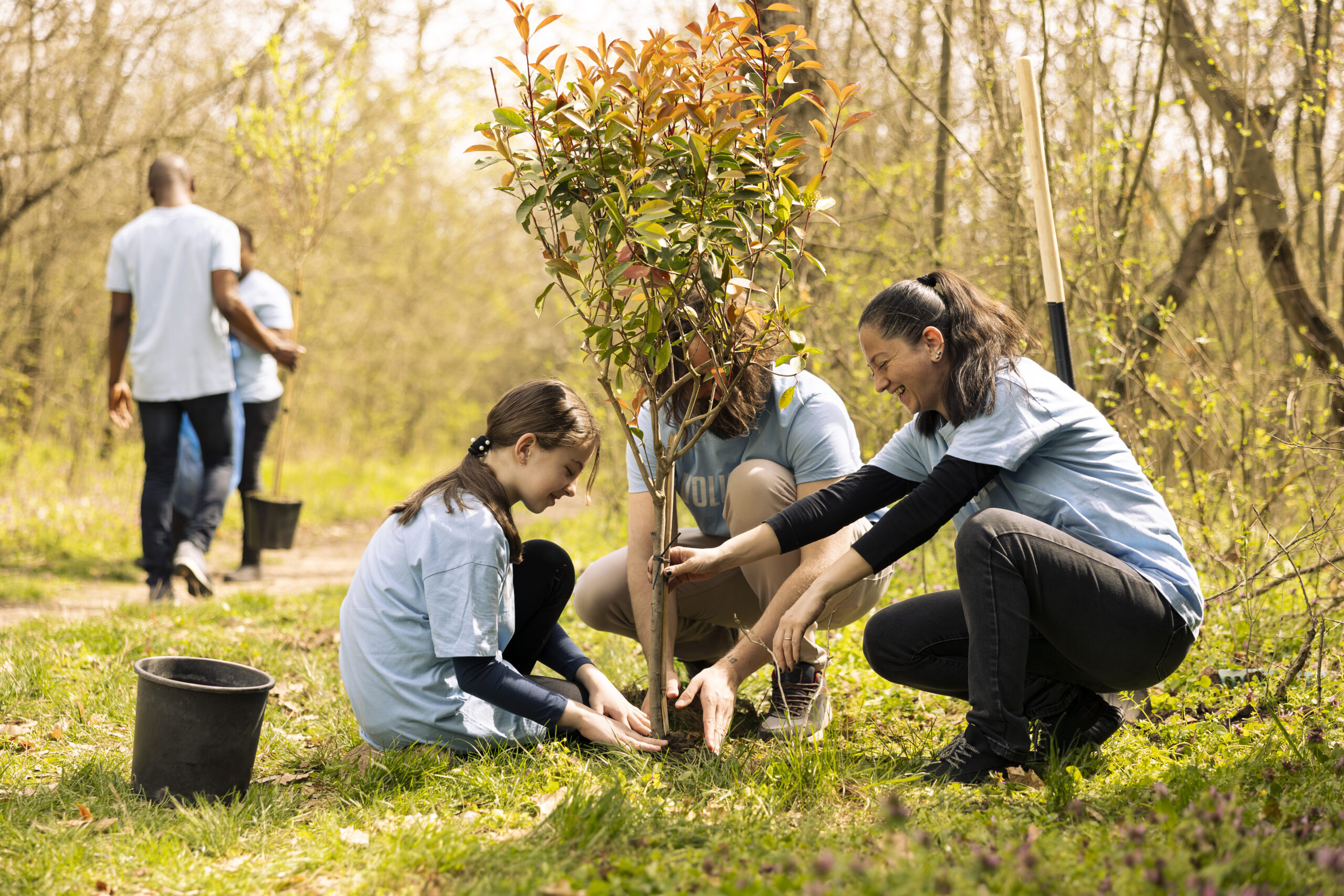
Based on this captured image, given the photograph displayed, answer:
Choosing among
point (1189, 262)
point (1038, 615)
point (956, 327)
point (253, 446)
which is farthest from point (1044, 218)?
point (253, 446)

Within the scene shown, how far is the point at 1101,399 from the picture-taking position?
4402 millimetres

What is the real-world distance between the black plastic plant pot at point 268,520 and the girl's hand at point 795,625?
13.2 feet

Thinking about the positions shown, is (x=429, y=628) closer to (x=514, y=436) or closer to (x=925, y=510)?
(x=514, y=436)

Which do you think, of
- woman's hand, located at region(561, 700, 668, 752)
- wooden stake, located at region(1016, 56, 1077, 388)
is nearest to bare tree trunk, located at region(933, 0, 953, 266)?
wooden stake, located at region(1016, 56, 1077, 388)

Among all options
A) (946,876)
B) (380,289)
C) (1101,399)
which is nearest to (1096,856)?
(946,876)

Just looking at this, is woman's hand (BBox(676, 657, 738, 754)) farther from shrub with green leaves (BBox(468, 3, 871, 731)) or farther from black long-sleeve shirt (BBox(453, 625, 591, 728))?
shrub with green leaves (BBox(468, 3, 871, 731))

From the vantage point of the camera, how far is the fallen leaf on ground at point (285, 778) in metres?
2.55

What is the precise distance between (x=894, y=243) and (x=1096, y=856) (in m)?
4.17

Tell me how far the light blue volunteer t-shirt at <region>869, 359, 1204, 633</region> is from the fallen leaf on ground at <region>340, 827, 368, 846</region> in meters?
1.60

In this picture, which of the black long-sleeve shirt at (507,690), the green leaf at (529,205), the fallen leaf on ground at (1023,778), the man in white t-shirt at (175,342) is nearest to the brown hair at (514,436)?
the black long-sleeve shirt at (507,690)

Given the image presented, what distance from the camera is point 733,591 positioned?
3170mm

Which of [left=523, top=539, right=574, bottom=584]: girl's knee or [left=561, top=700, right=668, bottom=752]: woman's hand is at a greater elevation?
[left=523, top=539, right=574, bottom=584]: girl's knee

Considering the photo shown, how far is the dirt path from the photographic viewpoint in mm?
4758

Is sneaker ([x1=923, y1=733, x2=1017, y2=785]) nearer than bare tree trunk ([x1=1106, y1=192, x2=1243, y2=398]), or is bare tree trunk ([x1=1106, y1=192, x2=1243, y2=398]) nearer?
sneaker ([x1=923, y1=733, x2=1017, y2=785])
